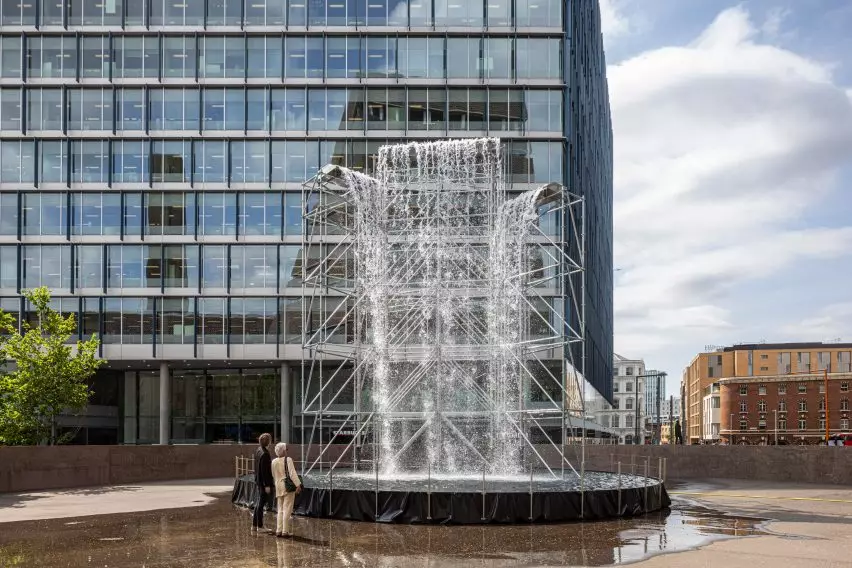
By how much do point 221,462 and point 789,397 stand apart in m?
113

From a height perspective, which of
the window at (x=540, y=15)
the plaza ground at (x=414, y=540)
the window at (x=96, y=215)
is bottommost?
the plaza ground at (x=414, y=540)

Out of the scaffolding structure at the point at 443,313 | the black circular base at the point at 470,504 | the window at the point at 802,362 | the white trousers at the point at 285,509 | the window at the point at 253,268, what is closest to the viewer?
the white trousers at the point at 285,509

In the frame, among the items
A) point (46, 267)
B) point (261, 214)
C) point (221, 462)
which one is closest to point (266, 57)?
point (261, 214)

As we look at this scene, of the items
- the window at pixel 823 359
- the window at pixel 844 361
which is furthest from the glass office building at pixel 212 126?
the window at pixel 844 361

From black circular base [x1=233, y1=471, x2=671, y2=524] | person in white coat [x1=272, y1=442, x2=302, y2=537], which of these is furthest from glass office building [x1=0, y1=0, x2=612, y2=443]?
person in white coat [x1=272, y1=442, x2=302, y2=537]

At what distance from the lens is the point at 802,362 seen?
6176 inches

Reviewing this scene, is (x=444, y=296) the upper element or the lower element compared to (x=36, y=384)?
upper

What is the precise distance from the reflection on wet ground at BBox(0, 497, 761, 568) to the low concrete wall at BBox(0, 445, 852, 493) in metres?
10.7

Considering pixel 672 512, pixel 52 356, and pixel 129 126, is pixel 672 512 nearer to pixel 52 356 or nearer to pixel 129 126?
pixel 52 356

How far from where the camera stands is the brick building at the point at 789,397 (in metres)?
130

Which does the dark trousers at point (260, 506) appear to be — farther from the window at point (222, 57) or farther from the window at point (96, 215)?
the window at point (222, 57)

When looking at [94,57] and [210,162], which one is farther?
[210,162]

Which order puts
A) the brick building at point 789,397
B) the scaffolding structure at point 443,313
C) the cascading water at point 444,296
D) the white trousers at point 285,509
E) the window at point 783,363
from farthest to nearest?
the window at point 783,363 → the brick building at point 789,397 → the cascading water at point 444,296 → the scaffolding structure at point 443,313 → the white trousers at point 285,509

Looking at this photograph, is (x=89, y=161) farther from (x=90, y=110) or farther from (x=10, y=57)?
(x=10, y=57)
